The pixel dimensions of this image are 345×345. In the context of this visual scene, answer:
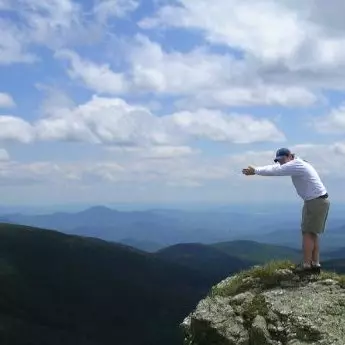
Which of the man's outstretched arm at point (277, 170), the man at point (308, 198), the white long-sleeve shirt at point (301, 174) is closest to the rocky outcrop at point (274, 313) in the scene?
the man at point (308, 198)

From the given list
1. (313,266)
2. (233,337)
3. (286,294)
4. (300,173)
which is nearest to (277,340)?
(233,337)

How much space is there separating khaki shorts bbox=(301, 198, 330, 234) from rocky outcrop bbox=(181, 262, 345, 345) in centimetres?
147

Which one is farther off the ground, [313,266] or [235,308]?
[313,266]

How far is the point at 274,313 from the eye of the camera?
550 inches

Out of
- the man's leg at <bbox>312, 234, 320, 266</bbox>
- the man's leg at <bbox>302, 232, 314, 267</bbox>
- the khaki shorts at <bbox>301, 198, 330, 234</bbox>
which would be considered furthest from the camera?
the man's leg at <bbox>312, 234, 320, 266</bbox>

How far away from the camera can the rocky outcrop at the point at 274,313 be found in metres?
13.2

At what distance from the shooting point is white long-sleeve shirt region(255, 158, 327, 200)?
621 inches

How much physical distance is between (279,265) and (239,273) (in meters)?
1.39

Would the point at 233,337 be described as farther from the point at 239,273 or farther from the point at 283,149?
the point at 283,149

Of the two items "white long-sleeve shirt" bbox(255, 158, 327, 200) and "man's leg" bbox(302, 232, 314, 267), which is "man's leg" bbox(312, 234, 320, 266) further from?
"white long-sleeve shirt" bbox(255, 158, 327, 200)

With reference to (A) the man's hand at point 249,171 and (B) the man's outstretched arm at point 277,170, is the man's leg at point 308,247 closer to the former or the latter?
(B) the man's outstretched arm at point 277,170

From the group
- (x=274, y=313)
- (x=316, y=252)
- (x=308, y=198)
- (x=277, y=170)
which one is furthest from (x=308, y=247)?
(x=274, y=313)

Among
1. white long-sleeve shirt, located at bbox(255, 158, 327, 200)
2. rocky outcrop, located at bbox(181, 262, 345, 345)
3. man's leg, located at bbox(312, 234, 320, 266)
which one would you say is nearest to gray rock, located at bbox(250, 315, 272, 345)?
rocky outcrop, located at bbox(181, 262, 345, 345)

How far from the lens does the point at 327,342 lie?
12539 millimetres
